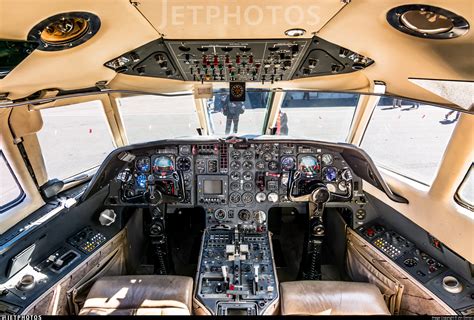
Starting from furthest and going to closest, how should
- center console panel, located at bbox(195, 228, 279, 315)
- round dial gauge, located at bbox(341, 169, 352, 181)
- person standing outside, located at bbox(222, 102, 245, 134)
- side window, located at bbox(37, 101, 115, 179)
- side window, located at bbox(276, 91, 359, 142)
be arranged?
person standing outside, located at bbox(222, 102, 245, 134) < side window, located at bbox(276, 91, 359, 142) < round dial gauge, located at bbox(341, 169, 352, 181) < side window, located at bbox(37, 101, 115, 179) < center console panel, located at bbox(195, 228, 279, 315)

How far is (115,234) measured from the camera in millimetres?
3639

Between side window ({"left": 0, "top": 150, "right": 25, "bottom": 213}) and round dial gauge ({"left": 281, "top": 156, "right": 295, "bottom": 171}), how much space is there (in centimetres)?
262

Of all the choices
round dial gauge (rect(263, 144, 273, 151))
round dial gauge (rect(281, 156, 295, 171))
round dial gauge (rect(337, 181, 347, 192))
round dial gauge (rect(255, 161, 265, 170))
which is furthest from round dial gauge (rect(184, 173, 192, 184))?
round dial gauge (rect(337, 181, 347, 192))

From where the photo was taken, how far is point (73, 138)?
159 inches

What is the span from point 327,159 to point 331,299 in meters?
1.64

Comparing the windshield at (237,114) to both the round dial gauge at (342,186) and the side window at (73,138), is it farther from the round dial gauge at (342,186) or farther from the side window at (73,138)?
the round dial gauge at (342,186)

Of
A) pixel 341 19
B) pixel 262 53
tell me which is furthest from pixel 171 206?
pixel 341 19

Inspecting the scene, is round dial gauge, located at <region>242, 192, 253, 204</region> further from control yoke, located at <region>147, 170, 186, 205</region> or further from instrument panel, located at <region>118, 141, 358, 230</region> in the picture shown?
control yoke, located at <region>147, 170, 186, 205</region>

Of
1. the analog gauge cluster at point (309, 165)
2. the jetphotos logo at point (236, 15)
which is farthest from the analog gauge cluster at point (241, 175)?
the jetphotos logo at point (236, 15)

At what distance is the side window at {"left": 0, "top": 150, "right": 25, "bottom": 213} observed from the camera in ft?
9.86

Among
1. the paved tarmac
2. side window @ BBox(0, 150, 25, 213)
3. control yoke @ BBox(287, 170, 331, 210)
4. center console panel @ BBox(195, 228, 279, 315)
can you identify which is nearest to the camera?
center console panel @ BBox(195, 228, 279, 315)

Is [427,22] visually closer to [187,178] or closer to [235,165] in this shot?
[235,165]

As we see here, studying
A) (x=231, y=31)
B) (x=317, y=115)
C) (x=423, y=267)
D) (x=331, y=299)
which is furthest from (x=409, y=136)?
(x=231, y=31)

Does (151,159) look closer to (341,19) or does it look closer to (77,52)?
(77,52)
